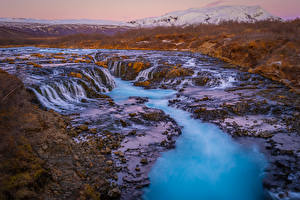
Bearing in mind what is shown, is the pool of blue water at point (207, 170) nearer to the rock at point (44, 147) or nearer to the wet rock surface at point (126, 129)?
the wet rock surface at point (126, 129)

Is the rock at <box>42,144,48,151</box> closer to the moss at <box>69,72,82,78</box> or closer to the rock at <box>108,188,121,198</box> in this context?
the rock at <box>108,188,121,198</box>

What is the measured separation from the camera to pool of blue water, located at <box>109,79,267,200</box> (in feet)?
13.4

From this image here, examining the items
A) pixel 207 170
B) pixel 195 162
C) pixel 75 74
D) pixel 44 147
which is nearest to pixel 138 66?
pixel 75 74

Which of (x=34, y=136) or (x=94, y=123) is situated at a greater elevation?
(x=34, y=136)

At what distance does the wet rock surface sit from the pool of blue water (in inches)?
10.6

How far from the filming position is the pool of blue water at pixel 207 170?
161 inches

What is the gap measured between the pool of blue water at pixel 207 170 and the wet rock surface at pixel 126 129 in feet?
0.88

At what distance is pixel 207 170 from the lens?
191 inches

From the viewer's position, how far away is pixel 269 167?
14.5 feet

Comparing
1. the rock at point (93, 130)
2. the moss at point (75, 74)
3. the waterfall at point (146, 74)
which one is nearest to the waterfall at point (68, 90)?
the moss at point (75, 74)

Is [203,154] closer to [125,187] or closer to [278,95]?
[125,187]

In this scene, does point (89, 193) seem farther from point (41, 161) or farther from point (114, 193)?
point (41, 161)

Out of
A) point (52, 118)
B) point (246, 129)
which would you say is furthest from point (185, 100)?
point (52, 118)

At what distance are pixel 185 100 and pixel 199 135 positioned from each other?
3526 millimetres
